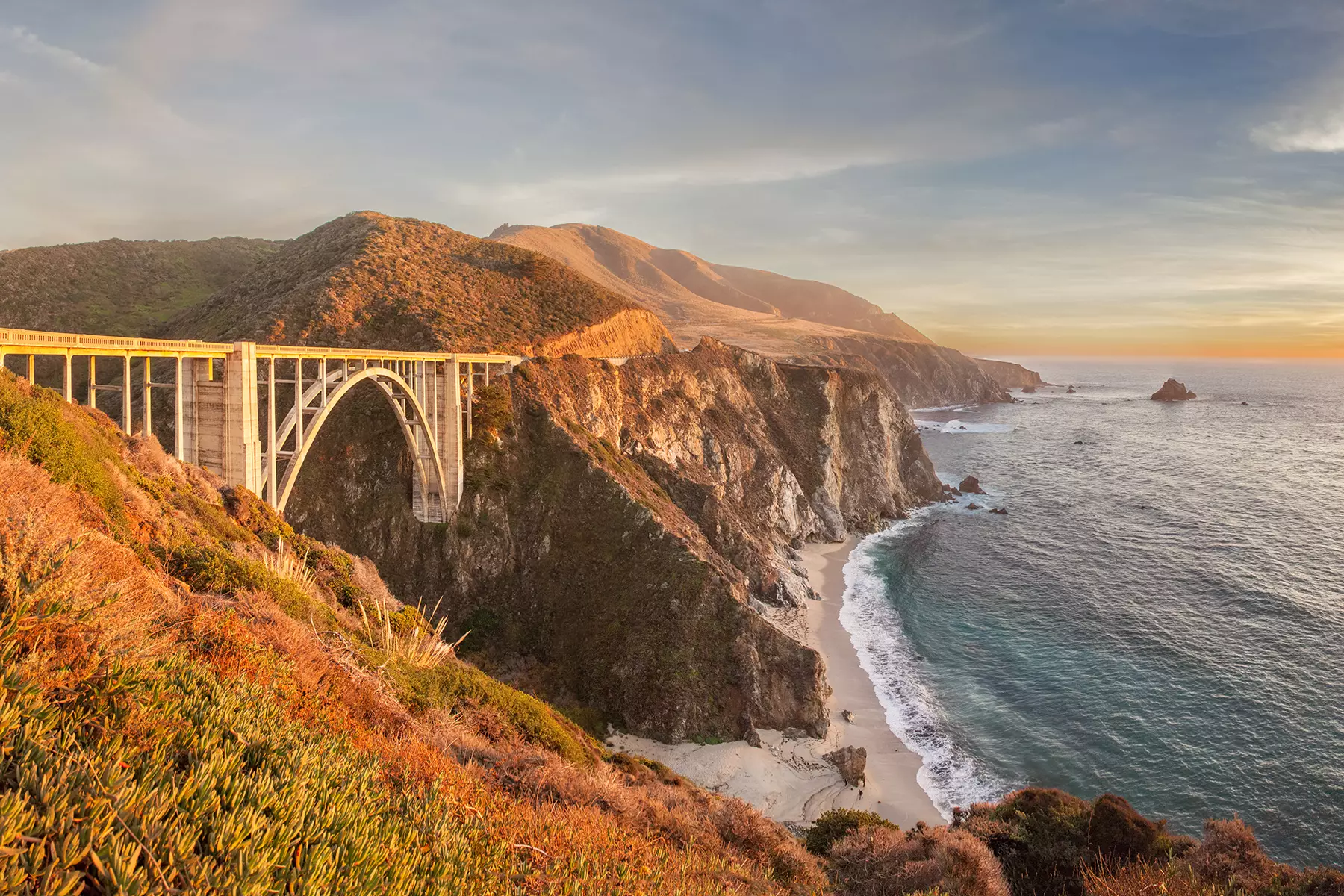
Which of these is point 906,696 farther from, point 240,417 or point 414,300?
point 414,300

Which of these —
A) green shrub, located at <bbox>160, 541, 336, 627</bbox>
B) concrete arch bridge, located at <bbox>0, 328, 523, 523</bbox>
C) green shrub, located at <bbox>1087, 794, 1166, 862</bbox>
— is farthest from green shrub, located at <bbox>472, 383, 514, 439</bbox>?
green shrub, located at <bbox>1087, 794, 1166, 862</bbox>

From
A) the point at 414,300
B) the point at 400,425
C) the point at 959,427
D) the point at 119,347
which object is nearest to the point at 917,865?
the point at 119,347

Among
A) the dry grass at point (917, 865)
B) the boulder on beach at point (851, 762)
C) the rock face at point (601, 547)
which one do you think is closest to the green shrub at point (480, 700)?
the dry grass at point (917, 865)

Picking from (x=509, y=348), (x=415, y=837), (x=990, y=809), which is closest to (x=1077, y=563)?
(x=990, y=809)

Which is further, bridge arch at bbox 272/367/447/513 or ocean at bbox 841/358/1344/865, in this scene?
ocean at bbox 841/358/1344/865

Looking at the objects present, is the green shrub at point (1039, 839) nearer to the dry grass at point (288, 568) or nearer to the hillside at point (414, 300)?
the dry grass at point (288, 568)

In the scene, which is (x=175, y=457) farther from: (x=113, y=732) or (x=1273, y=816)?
(x=1273, y=816)

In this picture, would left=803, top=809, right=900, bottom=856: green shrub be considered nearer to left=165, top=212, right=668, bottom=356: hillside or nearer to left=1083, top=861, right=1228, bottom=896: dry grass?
left=1083, top=861, right=1228, bottom=896: dry grass
